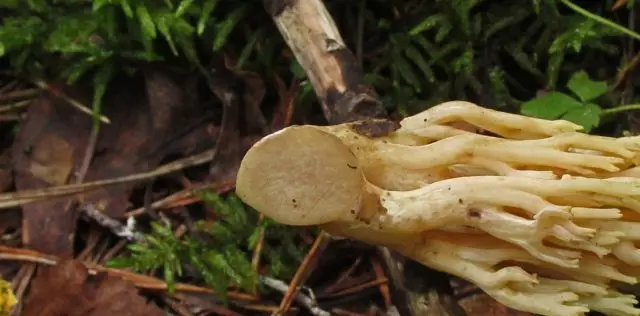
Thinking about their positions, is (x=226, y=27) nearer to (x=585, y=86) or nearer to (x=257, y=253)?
(x=257, y=253)

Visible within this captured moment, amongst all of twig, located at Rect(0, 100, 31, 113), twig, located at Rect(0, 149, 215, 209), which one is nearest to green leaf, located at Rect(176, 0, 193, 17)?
twig, located at Rect(0, 149, 215, 209)

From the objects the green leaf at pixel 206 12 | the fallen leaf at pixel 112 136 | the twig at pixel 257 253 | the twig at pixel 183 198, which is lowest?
the twig at pixel 257 253

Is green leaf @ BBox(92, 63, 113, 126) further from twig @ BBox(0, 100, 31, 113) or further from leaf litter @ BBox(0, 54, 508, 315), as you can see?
twig @ BBox(0, 100, 31, 113)

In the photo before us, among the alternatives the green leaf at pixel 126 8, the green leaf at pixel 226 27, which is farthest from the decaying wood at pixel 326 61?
the green leaf at pixel 126 8

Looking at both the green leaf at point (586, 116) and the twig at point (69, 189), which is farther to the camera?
the twig at point (69, 189)

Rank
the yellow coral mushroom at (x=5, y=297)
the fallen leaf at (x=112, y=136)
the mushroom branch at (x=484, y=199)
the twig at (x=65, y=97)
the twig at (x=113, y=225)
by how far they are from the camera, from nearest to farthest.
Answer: the mushroom branch at (x=484, y=199) → the yellow coral mushroom at (x=5, y=297) → the twig at (x=113, y=225) → the fallen leaf at (x=112, y=136) → the twig at (x=65, y=97)

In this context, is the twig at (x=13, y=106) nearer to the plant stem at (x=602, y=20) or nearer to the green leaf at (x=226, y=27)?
the green leaf at (x=226, y=27)

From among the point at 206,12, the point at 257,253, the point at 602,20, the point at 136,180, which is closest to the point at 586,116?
the point at 602,20
